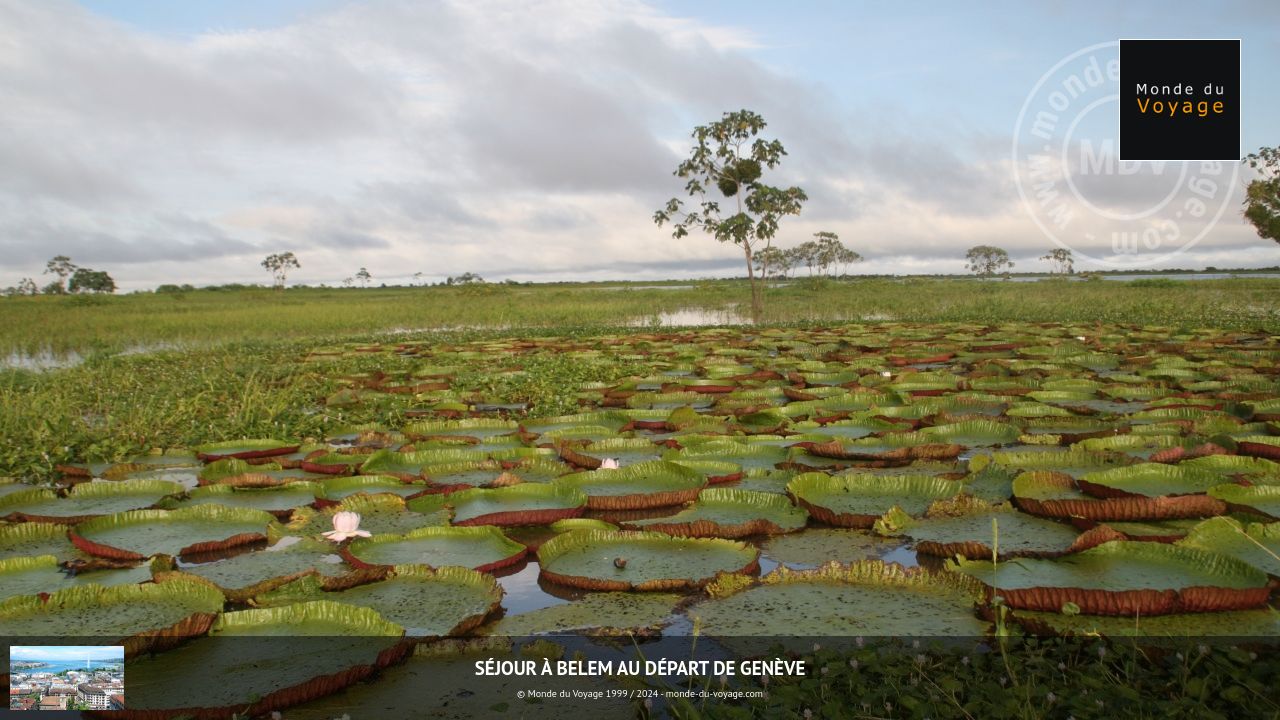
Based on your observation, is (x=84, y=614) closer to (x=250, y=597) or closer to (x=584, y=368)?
(x=250, y=597)

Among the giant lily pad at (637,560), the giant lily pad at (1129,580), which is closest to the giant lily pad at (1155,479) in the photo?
the giant lily pad at (1129,580)

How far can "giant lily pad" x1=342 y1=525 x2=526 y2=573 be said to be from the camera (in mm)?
3027

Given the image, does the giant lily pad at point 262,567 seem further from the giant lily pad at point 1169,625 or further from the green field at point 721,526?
the giant lily pad at point 1169,625

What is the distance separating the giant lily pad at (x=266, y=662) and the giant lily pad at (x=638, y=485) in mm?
1483

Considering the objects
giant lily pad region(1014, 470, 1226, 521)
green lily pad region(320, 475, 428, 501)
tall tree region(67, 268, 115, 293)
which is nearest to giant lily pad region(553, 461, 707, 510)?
green lily pad region(320, 475, 428, 501)

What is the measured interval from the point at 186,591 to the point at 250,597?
0.68ft

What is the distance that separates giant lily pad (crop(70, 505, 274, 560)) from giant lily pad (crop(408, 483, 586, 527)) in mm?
749

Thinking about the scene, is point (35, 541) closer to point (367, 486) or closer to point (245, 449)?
point (367, 486)

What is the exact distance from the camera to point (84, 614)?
A: 2.52 meters

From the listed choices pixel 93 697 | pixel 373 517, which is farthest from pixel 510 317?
pixel 93 697

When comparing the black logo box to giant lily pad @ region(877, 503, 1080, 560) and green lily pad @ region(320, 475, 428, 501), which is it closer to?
giant lily pad @ region(877, 503, 1080, 560)

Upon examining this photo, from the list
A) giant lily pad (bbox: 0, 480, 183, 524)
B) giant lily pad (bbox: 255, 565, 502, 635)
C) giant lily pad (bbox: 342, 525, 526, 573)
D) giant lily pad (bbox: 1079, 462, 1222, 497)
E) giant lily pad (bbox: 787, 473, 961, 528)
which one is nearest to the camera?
giant lily pad (bbox: 255, 565, 502, 635)

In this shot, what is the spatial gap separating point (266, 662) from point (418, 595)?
567 mm

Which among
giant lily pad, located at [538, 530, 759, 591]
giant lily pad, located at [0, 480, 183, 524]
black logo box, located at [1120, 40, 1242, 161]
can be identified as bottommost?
giant lily pad, located at [538, 530, 759, 591]
